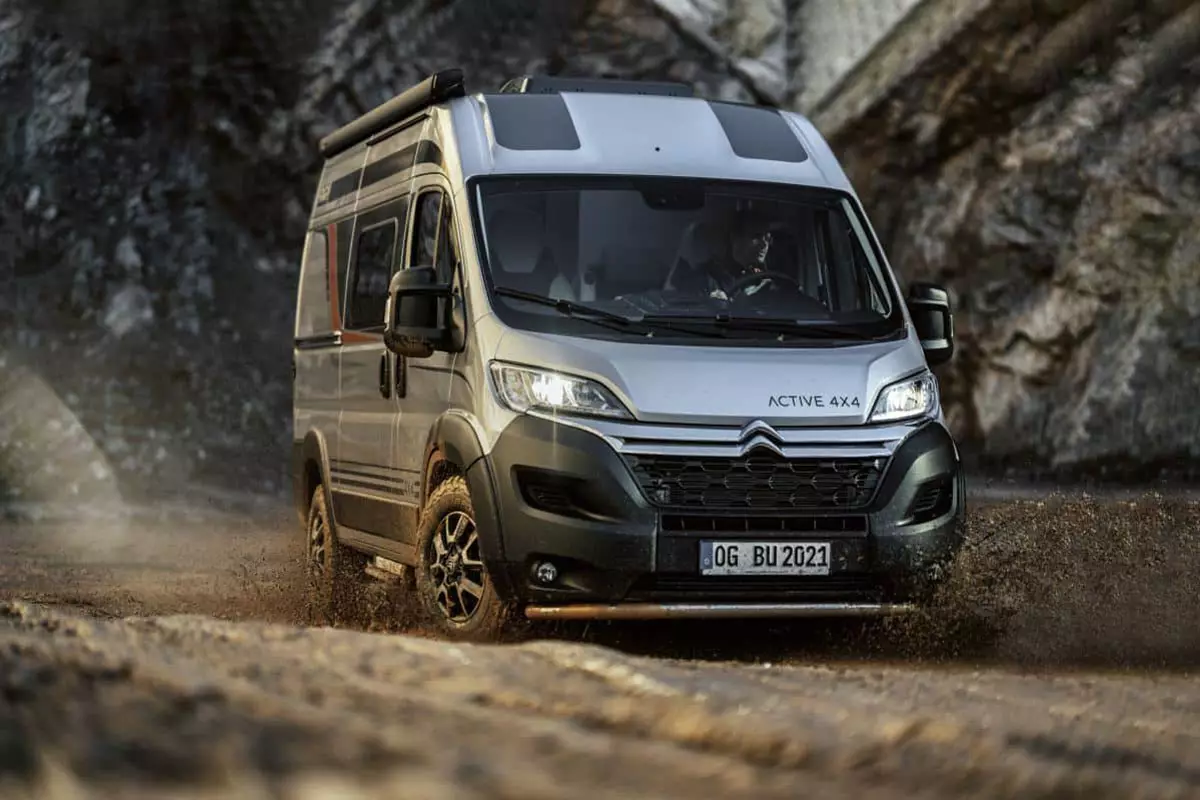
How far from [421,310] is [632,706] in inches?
149

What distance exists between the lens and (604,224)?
902cm

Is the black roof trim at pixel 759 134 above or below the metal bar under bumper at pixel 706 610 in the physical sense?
above

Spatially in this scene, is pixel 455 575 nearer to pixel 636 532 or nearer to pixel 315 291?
pixel 636 532

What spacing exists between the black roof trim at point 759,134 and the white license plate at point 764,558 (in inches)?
83.6

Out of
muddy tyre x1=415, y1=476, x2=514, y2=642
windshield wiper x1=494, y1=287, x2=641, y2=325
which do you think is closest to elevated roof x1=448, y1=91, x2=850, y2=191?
windshield wiper x1=494, y1=287, x2=641, y2=325

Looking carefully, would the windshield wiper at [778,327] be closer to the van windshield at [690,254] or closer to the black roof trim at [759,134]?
the van windshield at [690,254]

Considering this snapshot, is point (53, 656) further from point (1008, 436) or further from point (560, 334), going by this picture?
point (1008, 436)

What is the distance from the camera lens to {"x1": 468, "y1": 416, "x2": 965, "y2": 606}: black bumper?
7789 mm

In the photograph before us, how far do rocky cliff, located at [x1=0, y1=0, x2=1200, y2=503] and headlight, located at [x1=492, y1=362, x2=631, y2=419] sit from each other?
32.7ft

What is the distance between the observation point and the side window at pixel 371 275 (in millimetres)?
9820

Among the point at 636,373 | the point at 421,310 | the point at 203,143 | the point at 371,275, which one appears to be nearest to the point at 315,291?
the point at 371,275

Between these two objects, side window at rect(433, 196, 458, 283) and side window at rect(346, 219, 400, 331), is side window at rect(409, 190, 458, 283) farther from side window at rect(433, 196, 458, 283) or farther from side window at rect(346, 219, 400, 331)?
side window at rect(346, 219, 400, 331)

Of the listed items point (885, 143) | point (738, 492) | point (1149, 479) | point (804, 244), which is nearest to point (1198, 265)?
point (1149, 479)

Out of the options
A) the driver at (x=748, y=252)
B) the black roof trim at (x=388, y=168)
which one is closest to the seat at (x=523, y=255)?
the black roof trim at (x=388, y=168)
